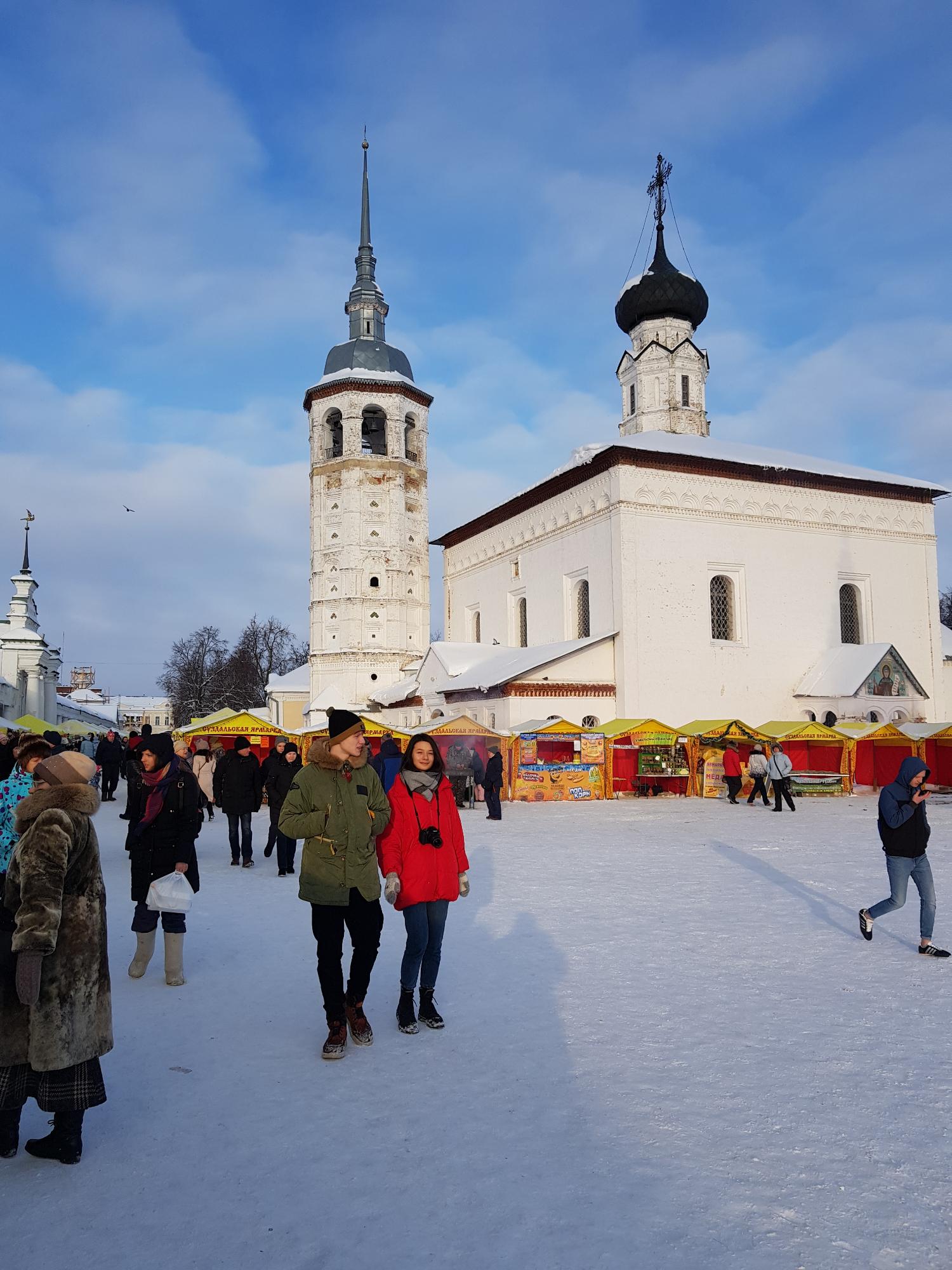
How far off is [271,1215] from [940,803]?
20652 mm

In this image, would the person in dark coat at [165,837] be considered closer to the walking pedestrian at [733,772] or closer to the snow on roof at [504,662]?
the walking pedestrian at [733,772]

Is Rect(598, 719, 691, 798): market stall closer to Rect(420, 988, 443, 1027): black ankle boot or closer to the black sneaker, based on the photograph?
Rect(420, 988, 443, 1027): black ankle boot

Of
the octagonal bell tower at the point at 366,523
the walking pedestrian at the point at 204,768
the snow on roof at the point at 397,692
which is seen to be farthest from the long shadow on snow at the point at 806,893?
the octagonal bell tower at the point at 366,523

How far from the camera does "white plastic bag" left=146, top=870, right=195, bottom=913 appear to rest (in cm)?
615

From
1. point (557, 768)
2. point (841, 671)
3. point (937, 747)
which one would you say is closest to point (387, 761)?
point (557, 768)

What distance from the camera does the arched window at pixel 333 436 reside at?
42531 millimetres

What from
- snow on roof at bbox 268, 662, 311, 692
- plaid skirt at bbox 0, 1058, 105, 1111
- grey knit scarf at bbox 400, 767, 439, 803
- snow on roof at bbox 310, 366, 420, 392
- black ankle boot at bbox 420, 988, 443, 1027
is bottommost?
black ankle boot at bbox 420, 988, 443, 1027

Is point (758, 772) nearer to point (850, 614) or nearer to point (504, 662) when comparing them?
point (504, 662)

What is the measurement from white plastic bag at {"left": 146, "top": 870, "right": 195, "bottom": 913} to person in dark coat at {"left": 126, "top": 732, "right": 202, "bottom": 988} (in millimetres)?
116

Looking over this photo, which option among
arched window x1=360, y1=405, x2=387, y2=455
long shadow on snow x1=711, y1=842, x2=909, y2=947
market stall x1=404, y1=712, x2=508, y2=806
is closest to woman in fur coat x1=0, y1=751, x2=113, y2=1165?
long shadow on snow x1=711, y1=842, x2=909, y2=947

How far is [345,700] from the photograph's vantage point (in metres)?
40.6

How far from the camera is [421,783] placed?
17.7 feet

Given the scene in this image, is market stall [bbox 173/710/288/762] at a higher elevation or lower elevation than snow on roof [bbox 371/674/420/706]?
lower

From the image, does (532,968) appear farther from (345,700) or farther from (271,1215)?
(345,700)
